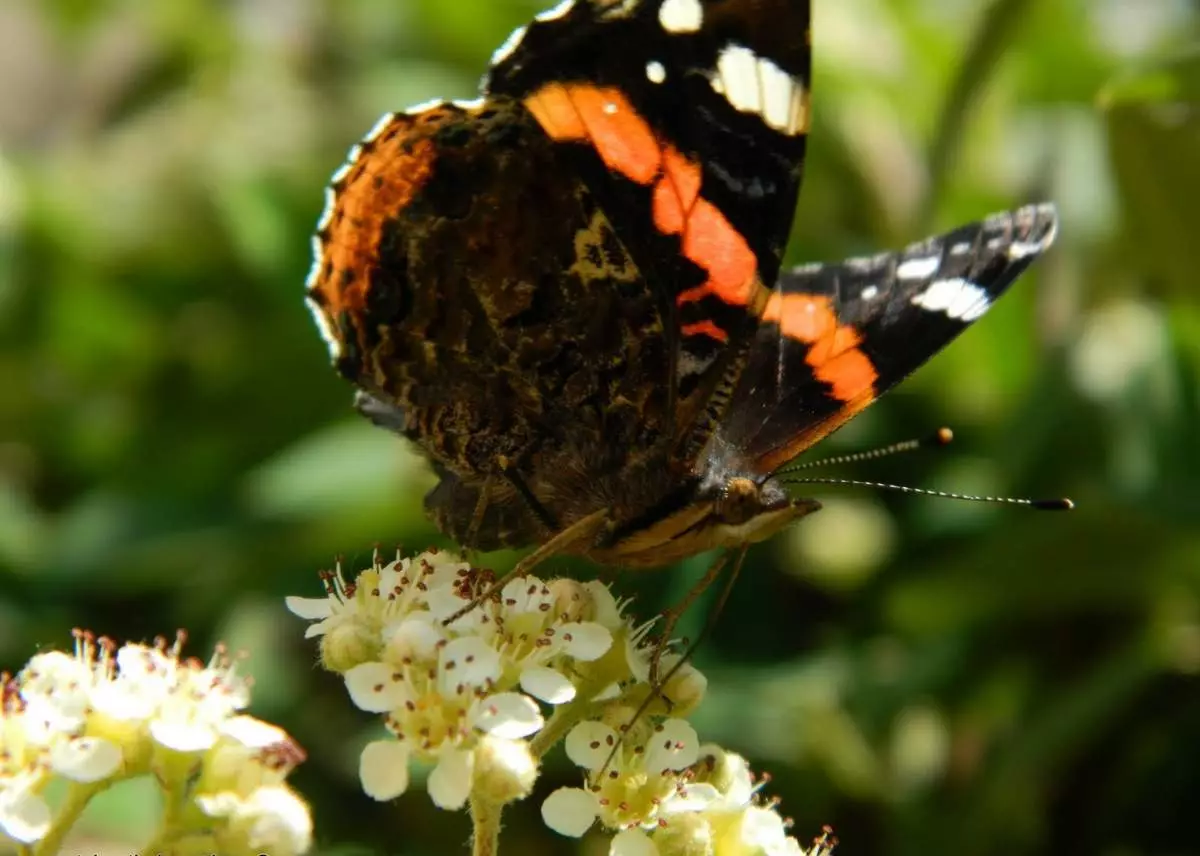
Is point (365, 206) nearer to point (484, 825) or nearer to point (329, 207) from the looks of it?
point (329, 207)

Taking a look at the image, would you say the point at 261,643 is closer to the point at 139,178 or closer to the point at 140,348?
the point at 140,348

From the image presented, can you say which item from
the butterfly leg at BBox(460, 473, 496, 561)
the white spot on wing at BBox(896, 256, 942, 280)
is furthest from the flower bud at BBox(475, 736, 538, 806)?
the white spot on wing at BBox(896, 256, 942, 280)

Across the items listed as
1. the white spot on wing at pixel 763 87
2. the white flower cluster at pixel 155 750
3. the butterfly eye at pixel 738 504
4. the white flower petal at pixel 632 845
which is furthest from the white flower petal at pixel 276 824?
the white spot on wing at pixel 763 87

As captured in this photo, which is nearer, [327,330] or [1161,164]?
[327,330]

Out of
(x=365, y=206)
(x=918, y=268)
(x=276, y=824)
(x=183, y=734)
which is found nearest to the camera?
(x=276, y=824)

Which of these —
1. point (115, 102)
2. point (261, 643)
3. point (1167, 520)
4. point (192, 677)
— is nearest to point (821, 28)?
point (1167, 520)

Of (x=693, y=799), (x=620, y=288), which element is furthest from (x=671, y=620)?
(x=620, y=288)
